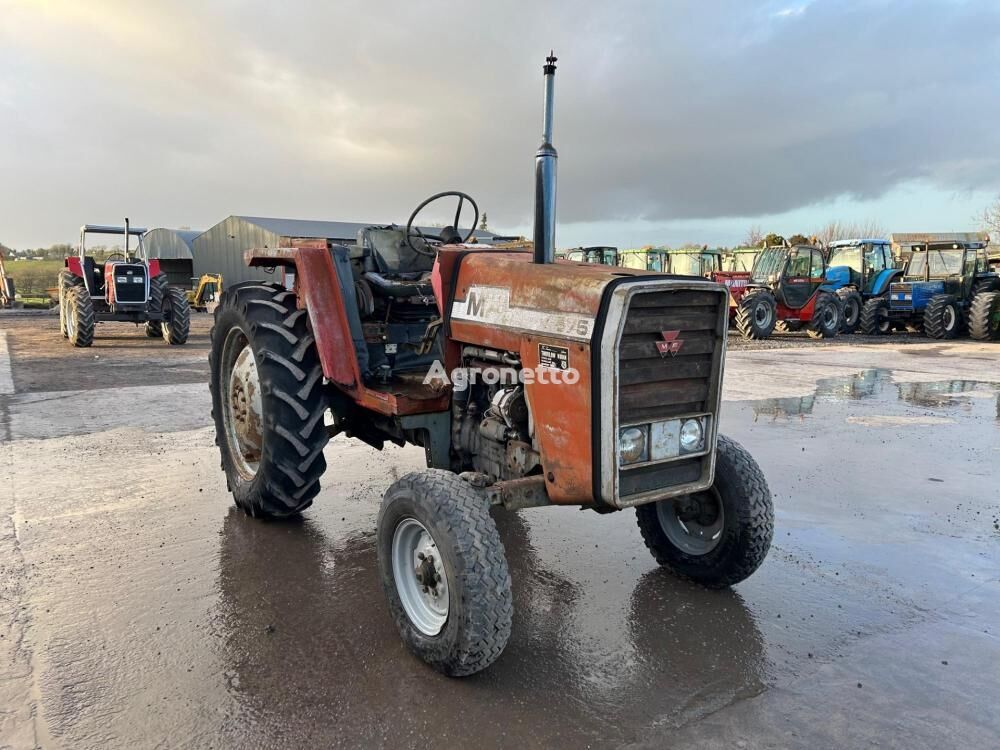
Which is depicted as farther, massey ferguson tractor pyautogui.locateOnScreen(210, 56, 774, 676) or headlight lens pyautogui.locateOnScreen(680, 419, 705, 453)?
headlight lens pyautogui.locateOnScreen(680, 419, 705, 453)

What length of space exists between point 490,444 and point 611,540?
1.14m

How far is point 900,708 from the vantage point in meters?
2.41

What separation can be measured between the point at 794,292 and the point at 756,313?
5.20ft

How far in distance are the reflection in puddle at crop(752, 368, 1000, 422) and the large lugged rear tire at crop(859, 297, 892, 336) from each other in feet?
28.1

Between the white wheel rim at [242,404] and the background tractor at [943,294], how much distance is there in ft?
59.1

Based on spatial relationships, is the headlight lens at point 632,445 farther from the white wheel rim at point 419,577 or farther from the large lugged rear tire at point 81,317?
the large lugged rear tire at point 81,317

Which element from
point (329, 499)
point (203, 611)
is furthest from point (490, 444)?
point (329, 499)

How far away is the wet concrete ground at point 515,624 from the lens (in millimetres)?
2305

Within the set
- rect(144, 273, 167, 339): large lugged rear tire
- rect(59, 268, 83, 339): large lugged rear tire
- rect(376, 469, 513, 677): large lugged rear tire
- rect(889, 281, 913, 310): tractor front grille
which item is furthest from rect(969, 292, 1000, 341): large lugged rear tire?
rect(59, 268, 83, 339): large lugged rear tire

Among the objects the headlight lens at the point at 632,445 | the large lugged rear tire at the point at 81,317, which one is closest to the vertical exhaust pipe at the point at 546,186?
the headlight lens at the point at 632,445

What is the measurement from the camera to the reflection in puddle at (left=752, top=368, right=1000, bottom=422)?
7957 mm

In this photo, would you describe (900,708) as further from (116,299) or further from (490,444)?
(116,299)

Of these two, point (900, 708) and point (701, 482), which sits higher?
point (701, 482)

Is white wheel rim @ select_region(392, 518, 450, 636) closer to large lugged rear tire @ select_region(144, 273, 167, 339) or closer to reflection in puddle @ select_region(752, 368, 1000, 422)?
reflection in puddle @ select_region(752, 368, 1000, 422)
